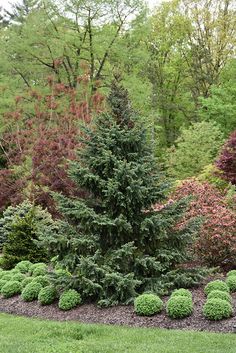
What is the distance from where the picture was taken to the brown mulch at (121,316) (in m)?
6.41

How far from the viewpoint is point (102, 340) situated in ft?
19.0

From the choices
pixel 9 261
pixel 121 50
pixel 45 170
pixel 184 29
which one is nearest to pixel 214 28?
pixel 184 29

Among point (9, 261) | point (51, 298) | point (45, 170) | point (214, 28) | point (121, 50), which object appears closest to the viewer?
point (51, 298)

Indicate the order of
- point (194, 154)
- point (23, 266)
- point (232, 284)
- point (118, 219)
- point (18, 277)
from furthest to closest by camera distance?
1. point (194, 154)
2. point (23, 266)
3. point (18, 277)
4. point (232, 284)
5. point (118, 219)

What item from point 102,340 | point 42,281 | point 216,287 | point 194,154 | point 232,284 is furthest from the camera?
point 194,154

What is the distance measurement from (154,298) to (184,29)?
23.4m

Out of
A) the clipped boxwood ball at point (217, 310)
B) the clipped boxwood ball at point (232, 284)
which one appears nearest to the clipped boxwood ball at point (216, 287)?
the clipped boxwood ball at point (232, 284)

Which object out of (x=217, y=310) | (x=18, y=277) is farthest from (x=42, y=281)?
(x=217, y=310)

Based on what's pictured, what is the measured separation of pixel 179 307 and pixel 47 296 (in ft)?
7.72

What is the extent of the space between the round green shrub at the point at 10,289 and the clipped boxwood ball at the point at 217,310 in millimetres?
3745

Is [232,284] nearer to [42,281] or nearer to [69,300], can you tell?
[69,300]

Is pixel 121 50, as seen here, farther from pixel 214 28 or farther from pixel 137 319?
pixel 137 319

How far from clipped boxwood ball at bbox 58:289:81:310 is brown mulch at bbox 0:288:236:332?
80 millimetres

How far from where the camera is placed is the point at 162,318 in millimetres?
6746
